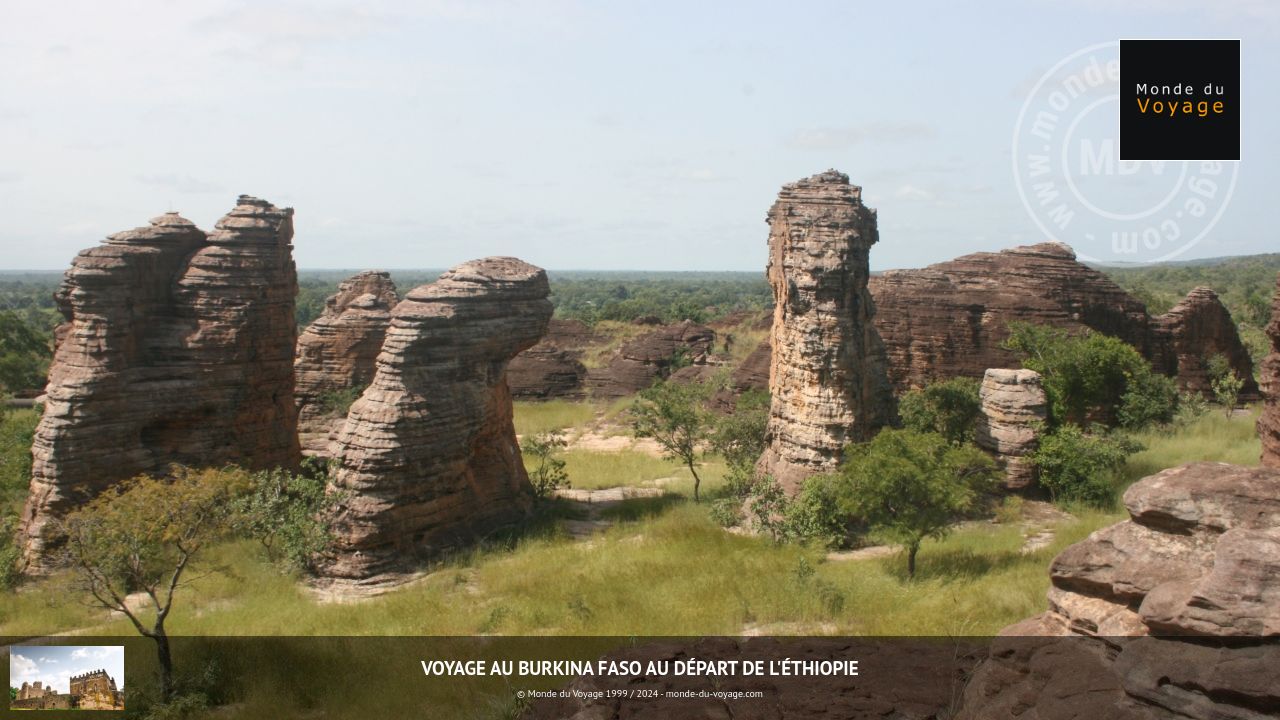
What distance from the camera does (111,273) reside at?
15914 mm

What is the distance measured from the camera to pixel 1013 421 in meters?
16.8

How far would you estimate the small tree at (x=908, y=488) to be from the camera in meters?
12.1

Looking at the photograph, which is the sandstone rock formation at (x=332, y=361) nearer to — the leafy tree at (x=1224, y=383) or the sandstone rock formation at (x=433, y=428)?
the sandstone rock formation at (x=433, y=428)

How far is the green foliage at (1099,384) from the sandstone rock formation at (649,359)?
18502mm

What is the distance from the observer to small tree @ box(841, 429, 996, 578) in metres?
12.1

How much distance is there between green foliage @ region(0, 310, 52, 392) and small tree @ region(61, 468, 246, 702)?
2839cm

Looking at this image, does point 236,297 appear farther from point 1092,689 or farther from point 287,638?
point 1092,689

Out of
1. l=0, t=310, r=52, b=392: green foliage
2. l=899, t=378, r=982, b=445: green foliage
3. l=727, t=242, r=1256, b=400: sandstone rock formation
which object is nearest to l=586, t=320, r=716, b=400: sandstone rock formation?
l=727, t=242, r=1256, b=400: sandstone rock formation

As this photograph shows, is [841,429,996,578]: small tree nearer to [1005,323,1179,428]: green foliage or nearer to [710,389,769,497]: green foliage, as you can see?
[710,389,769,497]: green foliage

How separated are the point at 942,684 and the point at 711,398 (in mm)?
25042

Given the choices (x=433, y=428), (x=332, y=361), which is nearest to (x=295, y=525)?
(x=433, y=428)

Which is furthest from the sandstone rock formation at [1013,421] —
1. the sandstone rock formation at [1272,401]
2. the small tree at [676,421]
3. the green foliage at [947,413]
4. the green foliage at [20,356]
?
the green foliage at [20,356]

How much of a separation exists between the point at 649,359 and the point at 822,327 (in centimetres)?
2355

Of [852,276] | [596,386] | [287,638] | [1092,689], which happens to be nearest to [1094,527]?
[852,276]
